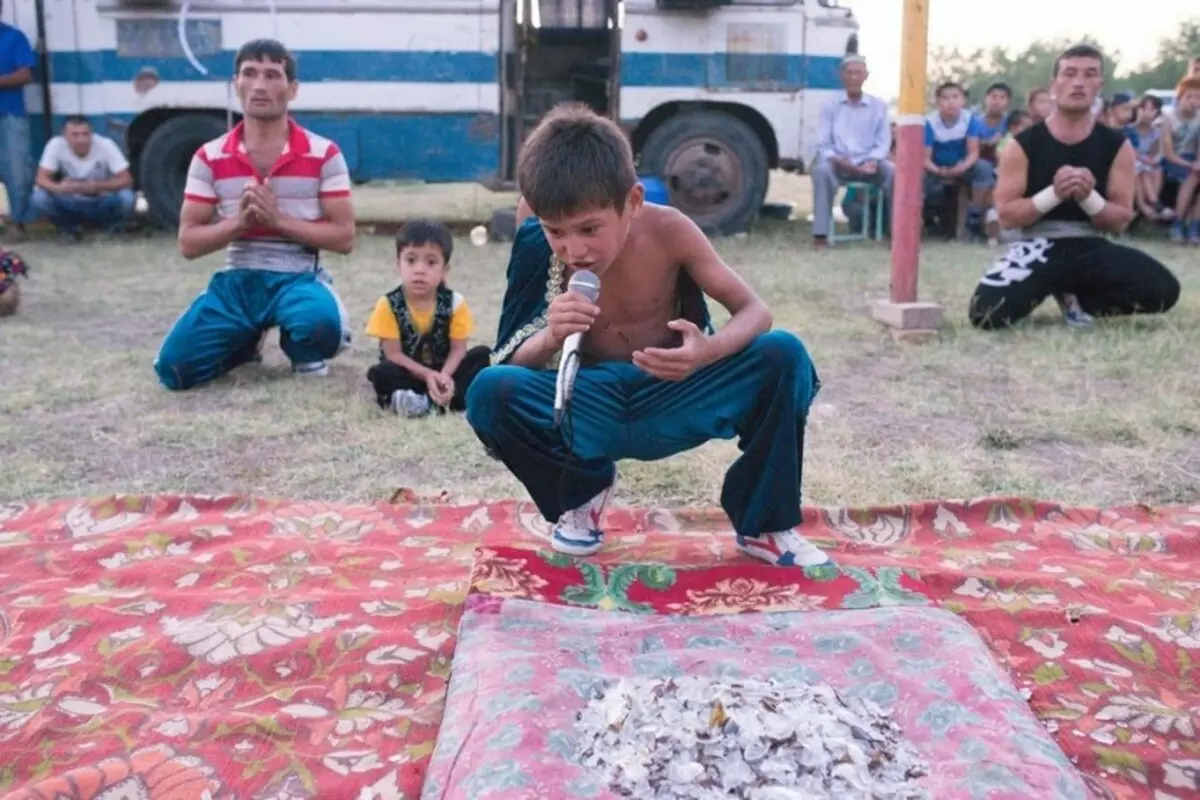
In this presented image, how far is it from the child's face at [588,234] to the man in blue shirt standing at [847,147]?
7.01m

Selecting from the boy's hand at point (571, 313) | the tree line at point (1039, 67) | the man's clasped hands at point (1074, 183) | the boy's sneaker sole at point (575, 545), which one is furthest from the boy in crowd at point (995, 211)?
the tree line at point (1039, 67)

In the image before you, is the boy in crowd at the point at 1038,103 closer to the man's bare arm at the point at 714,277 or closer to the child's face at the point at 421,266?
the child's face at the point at 421,266

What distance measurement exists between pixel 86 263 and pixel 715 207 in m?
4.75

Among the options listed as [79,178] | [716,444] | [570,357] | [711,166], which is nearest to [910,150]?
[716,444]

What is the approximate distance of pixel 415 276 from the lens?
4.16 m

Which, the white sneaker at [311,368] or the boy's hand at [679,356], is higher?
the boy's hand at [679,356]

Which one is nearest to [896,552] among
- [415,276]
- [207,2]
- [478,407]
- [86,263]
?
[478,407]

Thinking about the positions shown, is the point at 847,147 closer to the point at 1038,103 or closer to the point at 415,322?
the point at 1038,103

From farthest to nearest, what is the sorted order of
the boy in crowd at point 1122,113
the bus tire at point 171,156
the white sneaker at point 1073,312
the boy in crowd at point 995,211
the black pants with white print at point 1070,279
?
the boy in crowd at point 1122,113 → the boy in crowd at point 995,211 → the bus tire at point 171,156 → the white sneaker at point 1073,312 → the black pants with white print at point 1070,279

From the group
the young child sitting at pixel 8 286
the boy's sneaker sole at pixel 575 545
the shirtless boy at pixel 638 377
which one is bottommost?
the boy's sneaker sole at pixel 575 545

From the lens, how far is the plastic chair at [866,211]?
9.31 meters

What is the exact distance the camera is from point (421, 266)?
4.16 m

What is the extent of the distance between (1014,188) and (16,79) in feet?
22.9

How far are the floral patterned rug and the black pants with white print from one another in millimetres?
2755
